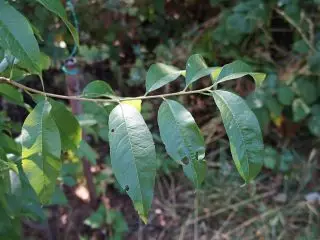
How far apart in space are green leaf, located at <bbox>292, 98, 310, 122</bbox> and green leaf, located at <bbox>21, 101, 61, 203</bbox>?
1.71 m

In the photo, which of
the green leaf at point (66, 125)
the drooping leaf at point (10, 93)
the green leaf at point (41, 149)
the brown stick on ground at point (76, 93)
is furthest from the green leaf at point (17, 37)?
the brown stick on ground at point (76, 93)

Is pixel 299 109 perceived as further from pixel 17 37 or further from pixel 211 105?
pixel 17 37

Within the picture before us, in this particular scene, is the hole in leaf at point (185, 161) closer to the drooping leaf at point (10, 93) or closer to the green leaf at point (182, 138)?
the green leaf at point (182, 138)

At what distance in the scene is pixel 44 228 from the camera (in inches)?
86.3

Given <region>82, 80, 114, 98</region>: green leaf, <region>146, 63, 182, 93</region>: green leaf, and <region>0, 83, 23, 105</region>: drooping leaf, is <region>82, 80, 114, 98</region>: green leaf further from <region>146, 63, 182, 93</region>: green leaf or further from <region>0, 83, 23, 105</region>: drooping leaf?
<region>0, 83, 23, 105</region>: drooping leaf

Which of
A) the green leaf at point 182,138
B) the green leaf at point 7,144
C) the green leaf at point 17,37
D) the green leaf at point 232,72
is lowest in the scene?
the green leaf at point 7,144

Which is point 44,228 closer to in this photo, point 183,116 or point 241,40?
point 241,40

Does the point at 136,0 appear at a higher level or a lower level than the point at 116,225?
higher

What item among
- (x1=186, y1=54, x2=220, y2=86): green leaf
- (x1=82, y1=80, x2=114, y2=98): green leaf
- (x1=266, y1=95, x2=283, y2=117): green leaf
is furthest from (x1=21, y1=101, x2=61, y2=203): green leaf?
(x1=266, y1=95, x2=283, y2=117): green leaf

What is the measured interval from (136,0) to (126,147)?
6.66 feet

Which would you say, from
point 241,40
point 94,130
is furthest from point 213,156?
point 94,130

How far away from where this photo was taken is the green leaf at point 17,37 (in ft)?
2.17

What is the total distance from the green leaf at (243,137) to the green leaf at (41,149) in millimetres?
250

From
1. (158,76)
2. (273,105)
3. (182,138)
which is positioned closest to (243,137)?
(182,138)
